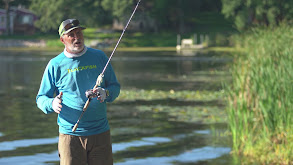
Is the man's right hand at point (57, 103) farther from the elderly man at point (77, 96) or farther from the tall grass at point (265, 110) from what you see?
the tall grass at point (265, 110)

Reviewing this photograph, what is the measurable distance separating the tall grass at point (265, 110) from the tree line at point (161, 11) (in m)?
55.7

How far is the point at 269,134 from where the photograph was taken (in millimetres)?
10211

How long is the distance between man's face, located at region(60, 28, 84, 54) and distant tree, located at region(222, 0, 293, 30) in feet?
204

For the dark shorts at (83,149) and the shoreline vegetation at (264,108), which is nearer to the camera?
the dark shorts at (83,149)

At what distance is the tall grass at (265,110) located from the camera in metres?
10.1

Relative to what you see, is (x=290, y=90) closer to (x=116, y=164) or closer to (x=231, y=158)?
(x=231, y=158)

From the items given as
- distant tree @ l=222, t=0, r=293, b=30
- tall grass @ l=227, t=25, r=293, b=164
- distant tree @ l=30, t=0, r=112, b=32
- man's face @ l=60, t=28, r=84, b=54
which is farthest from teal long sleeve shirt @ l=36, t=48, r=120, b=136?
distant tree @ l=30, t=0, r=112, b=32

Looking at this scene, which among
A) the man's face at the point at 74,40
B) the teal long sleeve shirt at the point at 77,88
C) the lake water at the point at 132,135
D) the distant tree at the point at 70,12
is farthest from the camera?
the distant tree at the point at 70,12

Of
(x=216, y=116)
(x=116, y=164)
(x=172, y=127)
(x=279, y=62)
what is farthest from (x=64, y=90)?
(x=216, y=116)

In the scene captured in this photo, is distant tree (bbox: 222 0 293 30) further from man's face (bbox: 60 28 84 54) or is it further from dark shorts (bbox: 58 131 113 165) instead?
man's face (bbox: 60 28 84 54)

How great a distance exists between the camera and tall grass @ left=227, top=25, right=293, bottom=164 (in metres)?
10.1

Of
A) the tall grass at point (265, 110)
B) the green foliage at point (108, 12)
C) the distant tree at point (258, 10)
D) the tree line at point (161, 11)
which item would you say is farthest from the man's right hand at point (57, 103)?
the green foliage at point (108, 12)

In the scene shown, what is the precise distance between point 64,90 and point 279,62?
560 centimetres

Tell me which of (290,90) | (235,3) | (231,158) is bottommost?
(231,158)
